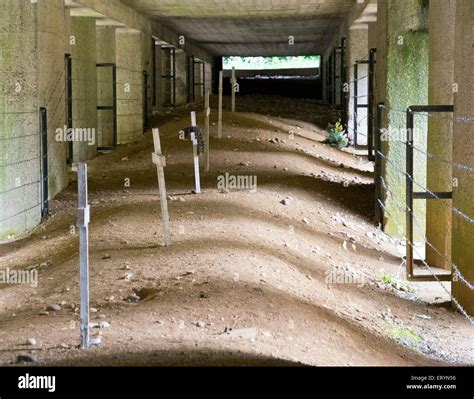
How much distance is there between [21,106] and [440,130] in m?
6.49

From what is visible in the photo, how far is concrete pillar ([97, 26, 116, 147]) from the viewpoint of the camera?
2136 centimetres

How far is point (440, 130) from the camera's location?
11.0 m

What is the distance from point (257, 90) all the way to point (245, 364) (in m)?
38.5

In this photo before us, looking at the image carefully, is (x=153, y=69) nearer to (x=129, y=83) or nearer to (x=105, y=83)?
(x=129, y=83)

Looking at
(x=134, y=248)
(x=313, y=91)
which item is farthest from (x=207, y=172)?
(x=313, y=91)

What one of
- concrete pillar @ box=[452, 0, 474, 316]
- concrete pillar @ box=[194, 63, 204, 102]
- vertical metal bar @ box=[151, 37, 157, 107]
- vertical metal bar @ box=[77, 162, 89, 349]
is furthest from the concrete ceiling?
vertical metal bar @ box=[77, 162, 89, 349]

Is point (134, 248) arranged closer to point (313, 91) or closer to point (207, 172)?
point (207, 172)

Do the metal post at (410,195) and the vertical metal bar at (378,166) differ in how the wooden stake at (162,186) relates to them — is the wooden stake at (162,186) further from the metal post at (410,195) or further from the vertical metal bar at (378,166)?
the vertical metal bar at (378,166)

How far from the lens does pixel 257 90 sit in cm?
4341

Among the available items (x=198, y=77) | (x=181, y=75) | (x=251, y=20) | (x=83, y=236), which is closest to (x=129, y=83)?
(x=251, y=20)

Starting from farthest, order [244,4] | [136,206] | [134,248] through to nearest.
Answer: [244,4] < [136,206] < [134,248]

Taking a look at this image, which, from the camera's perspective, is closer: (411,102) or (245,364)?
(245,364)

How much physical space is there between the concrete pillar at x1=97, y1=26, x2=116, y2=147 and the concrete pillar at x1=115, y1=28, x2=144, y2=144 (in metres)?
0.70

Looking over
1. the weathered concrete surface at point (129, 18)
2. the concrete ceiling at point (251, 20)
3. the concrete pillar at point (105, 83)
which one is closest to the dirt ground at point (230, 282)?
the weathered concrete surface at point (129, 18)
